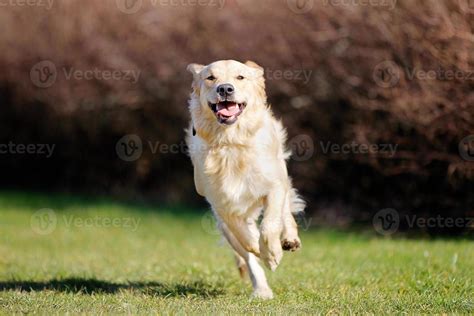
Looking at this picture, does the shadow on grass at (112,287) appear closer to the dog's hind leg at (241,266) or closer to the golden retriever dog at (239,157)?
the dog's hind leg at (241,266)

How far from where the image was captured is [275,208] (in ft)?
20.8

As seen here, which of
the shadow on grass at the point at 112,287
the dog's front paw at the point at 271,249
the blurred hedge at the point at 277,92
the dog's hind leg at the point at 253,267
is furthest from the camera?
the blurred hedge at the point at 277,92

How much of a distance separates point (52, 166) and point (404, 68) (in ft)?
34.3

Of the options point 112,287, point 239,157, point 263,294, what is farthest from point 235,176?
point 112,287

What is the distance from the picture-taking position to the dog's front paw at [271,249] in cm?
614

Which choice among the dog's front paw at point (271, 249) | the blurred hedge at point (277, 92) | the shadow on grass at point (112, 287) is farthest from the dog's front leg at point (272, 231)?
the blurred hedge at point (277, 92)

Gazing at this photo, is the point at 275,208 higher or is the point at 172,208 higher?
the point at 275,208

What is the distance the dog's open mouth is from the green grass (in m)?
1.42

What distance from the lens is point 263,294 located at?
6.49 meters

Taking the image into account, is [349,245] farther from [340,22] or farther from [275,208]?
[275,208]

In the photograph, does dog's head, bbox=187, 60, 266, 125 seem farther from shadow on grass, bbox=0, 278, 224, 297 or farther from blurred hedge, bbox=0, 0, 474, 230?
blurred hedge, bbox=0, 0, 474, 230

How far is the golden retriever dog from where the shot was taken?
6.35 metres

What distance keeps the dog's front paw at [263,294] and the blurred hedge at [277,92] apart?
4.75 metres

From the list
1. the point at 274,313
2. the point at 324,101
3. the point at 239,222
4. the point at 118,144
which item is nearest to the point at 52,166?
the point at 118,144
